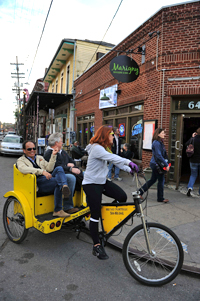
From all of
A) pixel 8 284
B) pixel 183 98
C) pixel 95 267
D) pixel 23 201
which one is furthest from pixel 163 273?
pixel 183 98

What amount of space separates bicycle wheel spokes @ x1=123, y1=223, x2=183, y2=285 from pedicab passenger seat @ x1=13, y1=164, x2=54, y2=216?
4.62 ft

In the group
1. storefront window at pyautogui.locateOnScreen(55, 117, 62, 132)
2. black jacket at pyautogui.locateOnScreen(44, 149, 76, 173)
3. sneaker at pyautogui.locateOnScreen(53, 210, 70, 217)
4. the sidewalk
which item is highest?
storefront window at pyautogui.locateOnScreen(55, 117, 62, 132)

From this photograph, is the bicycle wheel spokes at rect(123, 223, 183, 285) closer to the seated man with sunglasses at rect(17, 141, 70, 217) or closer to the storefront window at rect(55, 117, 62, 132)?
the seated man with sunglasses at rect(17, 141, 70, 217)

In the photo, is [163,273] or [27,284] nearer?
[27,284]

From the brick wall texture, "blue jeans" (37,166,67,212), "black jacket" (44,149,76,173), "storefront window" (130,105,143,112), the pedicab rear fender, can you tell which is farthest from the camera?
"storefront window" (130,105,143,112)

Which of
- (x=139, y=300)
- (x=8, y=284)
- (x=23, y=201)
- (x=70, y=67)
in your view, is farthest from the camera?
(x=70, y=67)

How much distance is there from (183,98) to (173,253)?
601 centimetres

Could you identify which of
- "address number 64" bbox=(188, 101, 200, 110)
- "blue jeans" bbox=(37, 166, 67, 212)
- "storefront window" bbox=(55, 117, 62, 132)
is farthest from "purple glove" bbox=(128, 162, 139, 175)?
"storefront window" bbox=(55, 117, 62, 132)

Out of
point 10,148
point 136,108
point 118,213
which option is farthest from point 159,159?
point 10,148

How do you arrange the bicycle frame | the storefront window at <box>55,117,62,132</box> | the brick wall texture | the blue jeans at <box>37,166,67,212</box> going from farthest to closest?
the storefront window at <box>55,117,62,132</box> < the brick wall texture < the blue jeans at <box>37,166,67,212</box> < the bicycle frame

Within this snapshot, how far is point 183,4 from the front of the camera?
286 inches

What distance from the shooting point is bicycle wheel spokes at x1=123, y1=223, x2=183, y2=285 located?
8.61 feet

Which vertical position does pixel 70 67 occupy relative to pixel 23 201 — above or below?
above

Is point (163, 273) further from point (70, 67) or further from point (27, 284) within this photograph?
point (70, 67)
